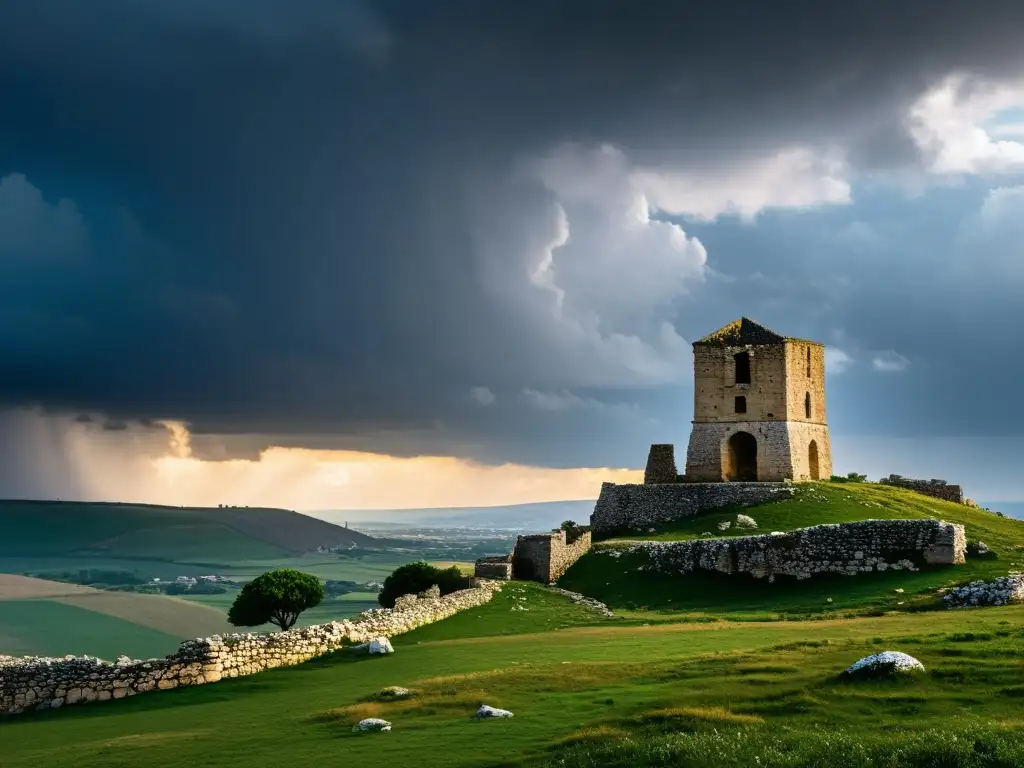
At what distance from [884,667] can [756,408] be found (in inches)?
1992

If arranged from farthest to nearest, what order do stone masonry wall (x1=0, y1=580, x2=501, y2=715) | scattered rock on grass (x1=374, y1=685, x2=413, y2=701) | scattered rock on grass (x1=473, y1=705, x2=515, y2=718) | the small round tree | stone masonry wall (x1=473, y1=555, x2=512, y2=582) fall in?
the small round tree
stone masonry wall (x1=473, y1=555, x2=512, y2=582)
stone masonry wall (x1=0, y1=580, x2=501, y2=715)
scattered rock on grass (x1=374, y1=685, x2=413, y2=701)
scattered rock on grass (x1=473, y1=705, x2=515, y2=718)

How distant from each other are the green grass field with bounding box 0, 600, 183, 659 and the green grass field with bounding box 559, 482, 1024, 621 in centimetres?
6628

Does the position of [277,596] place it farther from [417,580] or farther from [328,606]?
[328,606]

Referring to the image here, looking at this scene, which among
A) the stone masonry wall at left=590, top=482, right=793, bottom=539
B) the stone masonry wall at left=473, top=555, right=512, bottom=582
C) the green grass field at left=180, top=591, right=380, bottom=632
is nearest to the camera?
the stone masonry wall at left=473, top=555, right=512, bottom=582

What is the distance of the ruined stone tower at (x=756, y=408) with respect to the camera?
6944 cm

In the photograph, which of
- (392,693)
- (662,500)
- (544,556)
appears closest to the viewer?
(392,693)

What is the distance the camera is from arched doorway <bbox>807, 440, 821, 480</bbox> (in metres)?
72.5

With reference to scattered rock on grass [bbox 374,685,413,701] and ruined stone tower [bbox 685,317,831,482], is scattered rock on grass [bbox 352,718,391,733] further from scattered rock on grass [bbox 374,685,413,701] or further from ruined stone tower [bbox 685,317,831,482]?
ruined stone tower [bbox 685,317,831,482]

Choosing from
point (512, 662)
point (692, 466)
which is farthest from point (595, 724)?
point (692, 466)

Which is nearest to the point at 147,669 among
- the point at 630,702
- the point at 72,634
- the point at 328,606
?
the point at 630,702

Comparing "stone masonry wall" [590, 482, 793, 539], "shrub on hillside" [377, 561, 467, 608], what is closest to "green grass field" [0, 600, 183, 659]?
"shrub on hillside" [377, 561, 467, 608]

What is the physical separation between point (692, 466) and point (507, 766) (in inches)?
2191

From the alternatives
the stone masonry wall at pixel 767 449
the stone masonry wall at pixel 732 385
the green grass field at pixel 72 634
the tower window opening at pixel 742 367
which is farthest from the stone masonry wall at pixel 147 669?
the green grass field at pixel 72 634

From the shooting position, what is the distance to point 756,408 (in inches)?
2766
